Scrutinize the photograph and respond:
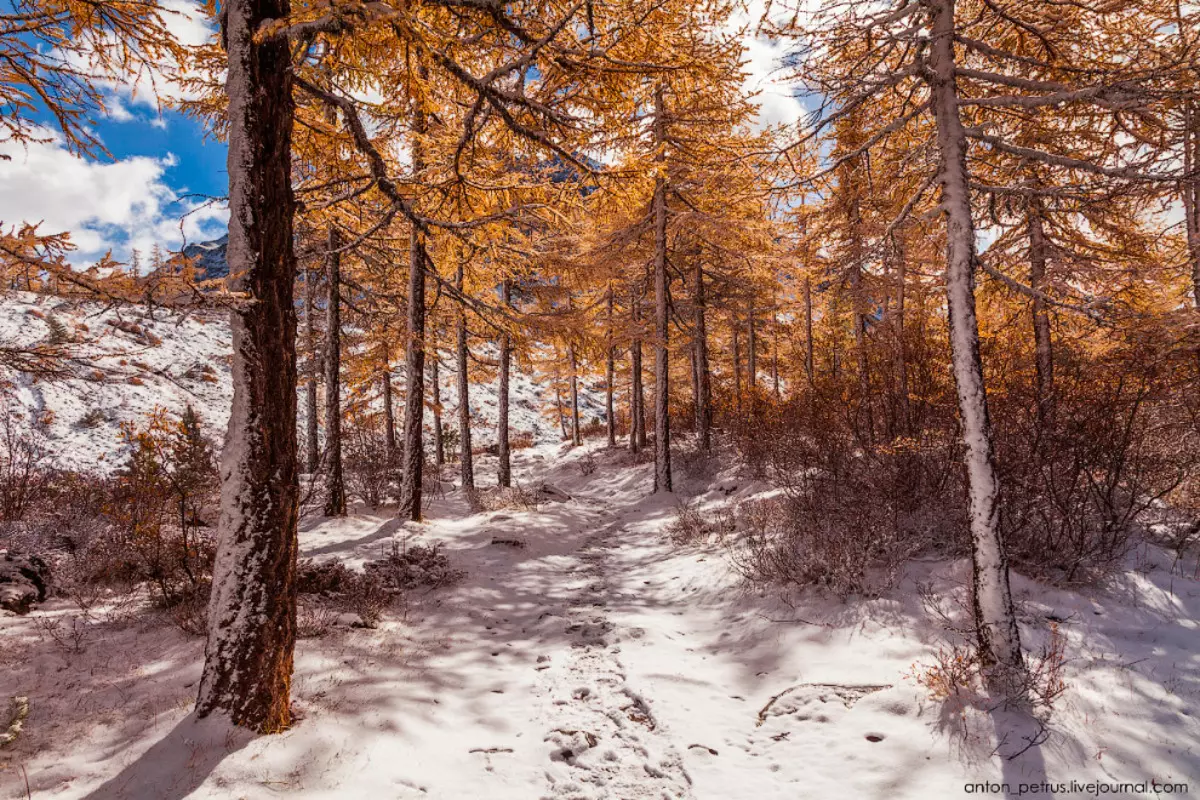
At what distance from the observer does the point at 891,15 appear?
14.2ft

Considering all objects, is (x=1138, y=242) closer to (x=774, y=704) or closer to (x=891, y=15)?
(x=891, y=15)

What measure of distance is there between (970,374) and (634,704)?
367 cm

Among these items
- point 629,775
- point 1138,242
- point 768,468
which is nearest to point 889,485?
point 768,468

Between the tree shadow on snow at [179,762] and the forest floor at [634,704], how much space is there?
0.04 feet

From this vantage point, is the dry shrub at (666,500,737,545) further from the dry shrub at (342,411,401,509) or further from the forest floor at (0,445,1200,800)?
the dry shrub at (342,411,401,509)

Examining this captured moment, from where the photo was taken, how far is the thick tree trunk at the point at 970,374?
4016 mm

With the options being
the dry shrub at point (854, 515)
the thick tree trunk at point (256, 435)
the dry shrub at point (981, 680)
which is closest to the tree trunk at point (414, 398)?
the dry shrub at point (854, 515)

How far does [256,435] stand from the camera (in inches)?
134

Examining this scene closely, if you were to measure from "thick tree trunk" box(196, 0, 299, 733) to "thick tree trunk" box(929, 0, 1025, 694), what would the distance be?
494 centimetres

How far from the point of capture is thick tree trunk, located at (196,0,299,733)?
3354mm

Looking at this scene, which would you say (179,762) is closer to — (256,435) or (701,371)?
(256,435)

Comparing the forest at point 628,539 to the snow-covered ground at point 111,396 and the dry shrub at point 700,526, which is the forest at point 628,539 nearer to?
the dry shrub at point 700,526

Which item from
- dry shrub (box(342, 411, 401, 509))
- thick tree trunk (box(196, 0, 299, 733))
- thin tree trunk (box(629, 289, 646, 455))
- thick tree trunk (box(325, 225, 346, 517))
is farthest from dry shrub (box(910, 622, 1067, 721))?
thin tree trunk (box(629, 289, 646, 455))

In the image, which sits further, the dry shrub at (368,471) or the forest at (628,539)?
the dry shrub at (368,471)
